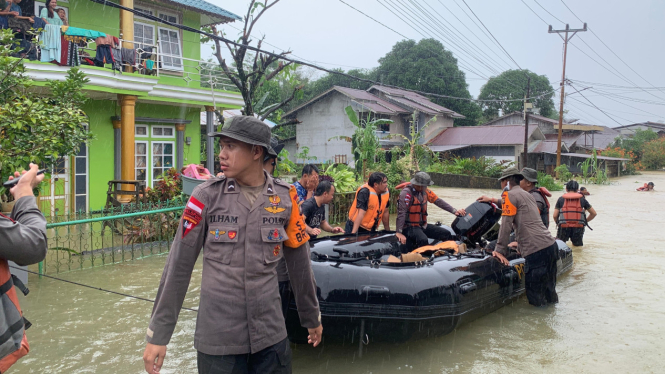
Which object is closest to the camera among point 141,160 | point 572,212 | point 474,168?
point 572,212

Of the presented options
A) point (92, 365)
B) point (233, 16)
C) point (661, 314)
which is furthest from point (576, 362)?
point (233, 16)

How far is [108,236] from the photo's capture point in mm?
9242

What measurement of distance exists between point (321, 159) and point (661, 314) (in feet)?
96.4

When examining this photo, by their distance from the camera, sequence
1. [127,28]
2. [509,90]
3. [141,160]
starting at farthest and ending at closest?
[509,90], [141,160], [127,28]

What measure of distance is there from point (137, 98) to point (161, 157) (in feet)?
8.01

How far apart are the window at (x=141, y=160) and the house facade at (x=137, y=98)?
0.03 meters

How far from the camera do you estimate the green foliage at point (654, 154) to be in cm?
4934

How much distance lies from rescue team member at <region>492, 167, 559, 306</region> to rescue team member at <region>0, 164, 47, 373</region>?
202 inches

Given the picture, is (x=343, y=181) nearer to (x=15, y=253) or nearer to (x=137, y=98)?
Result: (x=137, y=98)

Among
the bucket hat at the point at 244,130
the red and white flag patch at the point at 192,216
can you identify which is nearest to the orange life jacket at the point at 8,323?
the red and white flag patch at the point at 192,216

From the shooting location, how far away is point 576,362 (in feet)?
17.2

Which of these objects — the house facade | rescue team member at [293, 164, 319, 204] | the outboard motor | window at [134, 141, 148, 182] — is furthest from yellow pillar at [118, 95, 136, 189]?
the outboard motor

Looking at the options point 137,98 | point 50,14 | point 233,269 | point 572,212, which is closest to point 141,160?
point 137,98

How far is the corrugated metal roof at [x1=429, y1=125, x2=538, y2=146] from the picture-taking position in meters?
35.9
